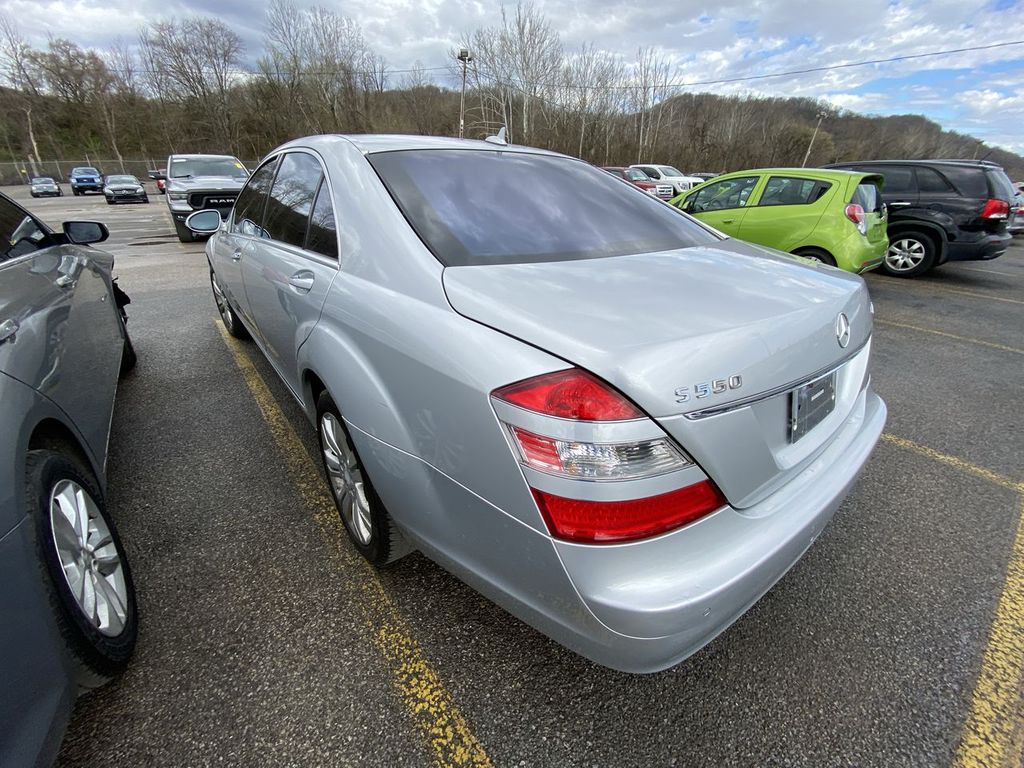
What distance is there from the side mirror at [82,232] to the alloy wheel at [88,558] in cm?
246

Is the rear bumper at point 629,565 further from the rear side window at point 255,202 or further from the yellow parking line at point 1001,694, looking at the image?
the rear side window at point 255,202

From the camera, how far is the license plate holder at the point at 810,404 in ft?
4.59

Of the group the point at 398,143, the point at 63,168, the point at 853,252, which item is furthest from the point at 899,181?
the point at 63,168

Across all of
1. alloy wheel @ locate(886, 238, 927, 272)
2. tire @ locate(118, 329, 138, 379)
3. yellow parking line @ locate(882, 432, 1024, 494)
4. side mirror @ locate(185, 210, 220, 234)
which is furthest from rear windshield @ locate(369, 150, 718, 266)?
alloy wheel @ locate(886, 238, 927, 272)

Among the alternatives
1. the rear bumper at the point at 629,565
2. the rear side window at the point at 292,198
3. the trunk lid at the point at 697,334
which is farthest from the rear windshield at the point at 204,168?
the rear bumper at the point at 629,565

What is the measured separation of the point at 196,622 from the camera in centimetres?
181

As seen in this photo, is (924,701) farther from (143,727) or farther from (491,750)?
(143,727)

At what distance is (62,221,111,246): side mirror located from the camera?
10.6ft

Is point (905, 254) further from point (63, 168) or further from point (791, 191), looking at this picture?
point (63, 168)

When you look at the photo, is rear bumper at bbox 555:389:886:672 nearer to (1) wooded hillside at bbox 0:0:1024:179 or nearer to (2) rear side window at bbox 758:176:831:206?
(2) rear side window at bbox 758:176:831:206

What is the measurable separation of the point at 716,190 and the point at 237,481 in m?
7.33

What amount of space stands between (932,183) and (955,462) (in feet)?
22.8

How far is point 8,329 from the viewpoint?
1568 millimetres

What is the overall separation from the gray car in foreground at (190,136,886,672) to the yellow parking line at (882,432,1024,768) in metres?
0.77
